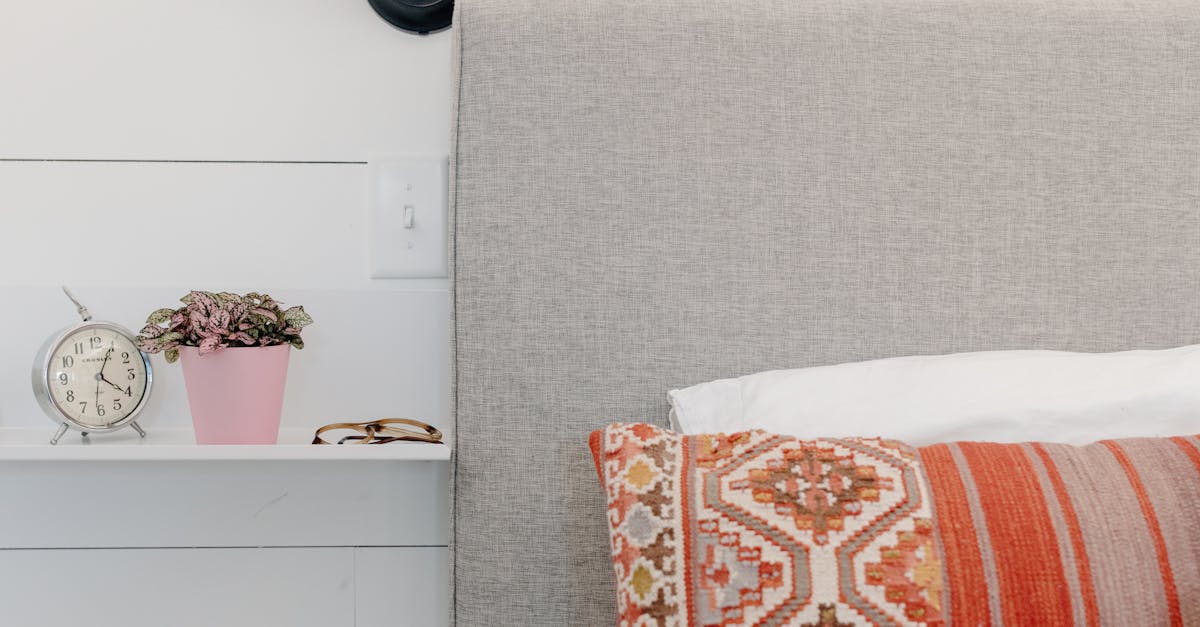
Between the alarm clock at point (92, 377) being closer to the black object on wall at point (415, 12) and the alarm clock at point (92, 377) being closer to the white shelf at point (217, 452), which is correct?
the white shelf at point (217, 452)

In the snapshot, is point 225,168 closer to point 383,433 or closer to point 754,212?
point 383,433

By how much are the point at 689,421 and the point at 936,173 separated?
1.23 ft

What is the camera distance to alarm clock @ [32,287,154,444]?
888 mm

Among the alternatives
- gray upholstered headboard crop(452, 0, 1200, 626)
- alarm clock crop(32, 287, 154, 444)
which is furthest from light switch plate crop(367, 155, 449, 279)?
alarm clock crop(32, 287, 154, 444)

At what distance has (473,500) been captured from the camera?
881 mm

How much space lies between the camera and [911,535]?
1.95 feet

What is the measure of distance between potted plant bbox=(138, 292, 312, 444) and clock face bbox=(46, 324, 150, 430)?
2.3 inches

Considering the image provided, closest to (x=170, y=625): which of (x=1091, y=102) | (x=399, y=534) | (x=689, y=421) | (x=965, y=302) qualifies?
(x=399, y=534)

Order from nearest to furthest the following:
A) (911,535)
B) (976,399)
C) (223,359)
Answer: (911,535), (976,399), (223,359)

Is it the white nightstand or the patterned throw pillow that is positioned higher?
the patterned throw pillow

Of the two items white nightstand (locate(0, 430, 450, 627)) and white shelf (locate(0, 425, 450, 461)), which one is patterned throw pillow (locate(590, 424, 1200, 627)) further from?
white nightstand (locate(0, 430, 450, 627))

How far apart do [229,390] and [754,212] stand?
57cm

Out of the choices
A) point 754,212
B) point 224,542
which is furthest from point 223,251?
point 754,212

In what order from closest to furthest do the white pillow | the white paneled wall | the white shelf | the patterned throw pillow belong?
the patterned throw pillow → the white pillow → the white shelf → the white paneled wall
